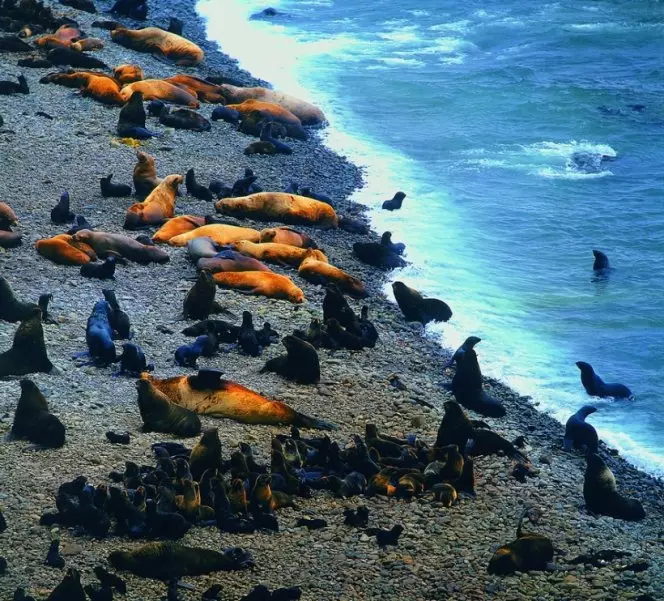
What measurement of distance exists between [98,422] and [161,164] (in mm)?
9396

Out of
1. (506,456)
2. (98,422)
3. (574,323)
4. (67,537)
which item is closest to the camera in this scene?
(67,537)

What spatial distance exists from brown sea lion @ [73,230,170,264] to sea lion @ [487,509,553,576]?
7.52 m

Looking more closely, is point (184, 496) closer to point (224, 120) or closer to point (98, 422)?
point (98, 422)

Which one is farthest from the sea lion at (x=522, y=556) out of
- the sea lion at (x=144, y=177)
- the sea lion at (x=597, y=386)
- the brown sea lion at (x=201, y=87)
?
the brown sea lion at (x=201, y=87)

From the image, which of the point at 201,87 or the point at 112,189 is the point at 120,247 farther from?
the point at 201,87

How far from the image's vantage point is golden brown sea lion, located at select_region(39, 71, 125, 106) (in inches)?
857

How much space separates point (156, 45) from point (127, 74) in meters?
3.55

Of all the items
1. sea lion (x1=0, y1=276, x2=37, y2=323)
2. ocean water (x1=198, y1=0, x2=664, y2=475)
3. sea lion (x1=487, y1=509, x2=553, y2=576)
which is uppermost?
sea lion (x1=487, y1=509, x2=553, y2=576)

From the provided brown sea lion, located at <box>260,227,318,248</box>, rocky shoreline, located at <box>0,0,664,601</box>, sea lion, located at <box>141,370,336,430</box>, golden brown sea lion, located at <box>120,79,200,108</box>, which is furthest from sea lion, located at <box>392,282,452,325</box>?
golden brown sea lion, located at <box>120,79,200,108</box>

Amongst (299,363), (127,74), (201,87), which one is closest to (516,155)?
(201,87)

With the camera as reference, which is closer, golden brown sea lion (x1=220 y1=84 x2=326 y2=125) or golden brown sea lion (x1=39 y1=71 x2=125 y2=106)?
golden brown sea lion (x1=39 y1=71 x2=125 y2=106)

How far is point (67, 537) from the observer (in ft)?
28.3

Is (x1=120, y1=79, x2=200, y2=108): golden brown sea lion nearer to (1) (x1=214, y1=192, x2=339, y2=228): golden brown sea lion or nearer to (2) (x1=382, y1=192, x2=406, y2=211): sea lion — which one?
(2) (x1=382, y1=192, x2=406, y2=211): sea lion

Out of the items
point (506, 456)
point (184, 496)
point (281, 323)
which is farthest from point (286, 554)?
point (281, 323)
